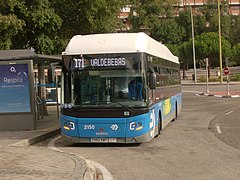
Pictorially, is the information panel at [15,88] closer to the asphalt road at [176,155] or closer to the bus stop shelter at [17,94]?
the bus stop shelter at [17,94]

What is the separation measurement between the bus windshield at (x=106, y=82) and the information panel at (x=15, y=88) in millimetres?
4045

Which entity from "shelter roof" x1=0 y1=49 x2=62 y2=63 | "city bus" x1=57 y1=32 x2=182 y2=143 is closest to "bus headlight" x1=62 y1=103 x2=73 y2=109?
"city bus" x1=57 y1=32 x2=182 y2=143

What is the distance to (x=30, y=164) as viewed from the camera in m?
9.30

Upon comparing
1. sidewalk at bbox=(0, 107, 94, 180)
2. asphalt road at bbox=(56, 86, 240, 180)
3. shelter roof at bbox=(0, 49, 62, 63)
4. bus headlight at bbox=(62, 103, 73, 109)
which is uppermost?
shelter roof at bbox=(0, 49, 62, 63)

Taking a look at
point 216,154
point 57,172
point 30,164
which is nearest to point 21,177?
point 57,172

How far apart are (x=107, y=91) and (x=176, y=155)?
241 cm

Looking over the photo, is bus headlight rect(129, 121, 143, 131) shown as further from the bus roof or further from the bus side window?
the bus roof

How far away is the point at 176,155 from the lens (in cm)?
1067

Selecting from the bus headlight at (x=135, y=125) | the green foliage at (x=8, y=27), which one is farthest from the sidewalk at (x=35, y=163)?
the green foliage at (x=8, y=27)

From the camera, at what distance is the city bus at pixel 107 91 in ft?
38.3

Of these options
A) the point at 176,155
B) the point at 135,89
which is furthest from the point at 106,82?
the point at 176,155

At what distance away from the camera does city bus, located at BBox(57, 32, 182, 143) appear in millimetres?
11680

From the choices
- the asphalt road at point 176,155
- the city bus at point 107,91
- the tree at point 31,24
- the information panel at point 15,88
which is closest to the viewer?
the asphalt road at point 176,155

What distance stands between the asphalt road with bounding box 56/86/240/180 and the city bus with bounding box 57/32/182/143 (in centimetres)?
51
